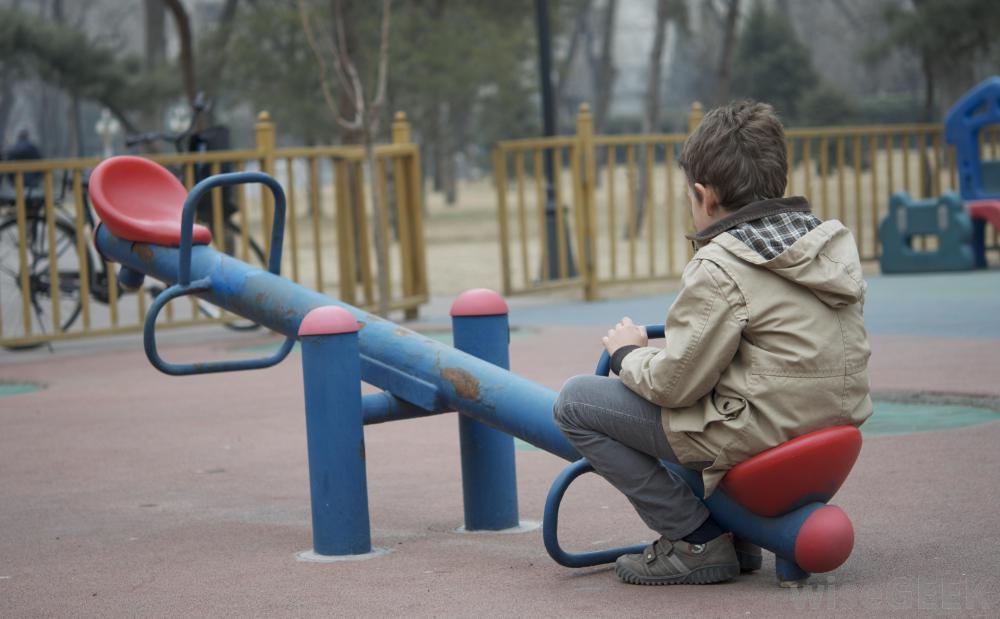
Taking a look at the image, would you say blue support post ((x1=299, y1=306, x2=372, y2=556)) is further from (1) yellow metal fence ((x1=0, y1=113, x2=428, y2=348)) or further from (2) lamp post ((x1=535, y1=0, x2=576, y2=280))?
(2) lamp post ((x1=535, y1=0, x2=576, y2=280))

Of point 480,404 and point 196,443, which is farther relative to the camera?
point 196,443

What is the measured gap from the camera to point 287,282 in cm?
430

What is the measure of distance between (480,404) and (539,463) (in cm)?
157

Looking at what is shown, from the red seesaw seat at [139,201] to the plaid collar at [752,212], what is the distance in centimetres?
191

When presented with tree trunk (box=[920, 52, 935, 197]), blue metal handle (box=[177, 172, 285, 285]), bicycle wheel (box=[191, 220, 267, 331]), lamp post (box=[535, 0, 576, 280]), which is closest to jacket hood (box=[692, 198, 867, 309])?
blue metal handle (box=[177, 172, 285, 285])

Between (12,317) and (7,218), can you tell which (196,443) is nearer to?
(7,218)

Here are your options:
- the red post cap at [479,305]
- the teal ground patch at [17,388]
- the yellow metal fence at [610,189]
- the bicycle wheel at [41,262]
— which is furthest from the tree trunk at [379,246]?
the red post cap at [479,305]

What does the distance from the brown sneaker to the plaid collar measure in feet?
2.58

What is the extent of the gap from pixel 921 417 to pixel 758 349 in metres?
2.99

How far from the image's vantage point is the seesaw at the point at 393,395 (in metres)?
3.15

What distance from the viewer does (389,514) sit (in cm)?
451

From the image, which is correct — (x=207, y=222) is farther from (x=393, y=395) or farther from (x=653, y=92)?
(x=653, y=92)

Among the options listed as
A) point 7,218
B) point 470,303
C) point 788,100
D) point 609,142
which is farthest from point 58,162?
point 788,100

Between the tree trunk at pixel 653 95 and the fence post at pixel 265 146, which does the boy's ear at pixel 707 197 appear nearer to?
the fence post at pixel 265 146
